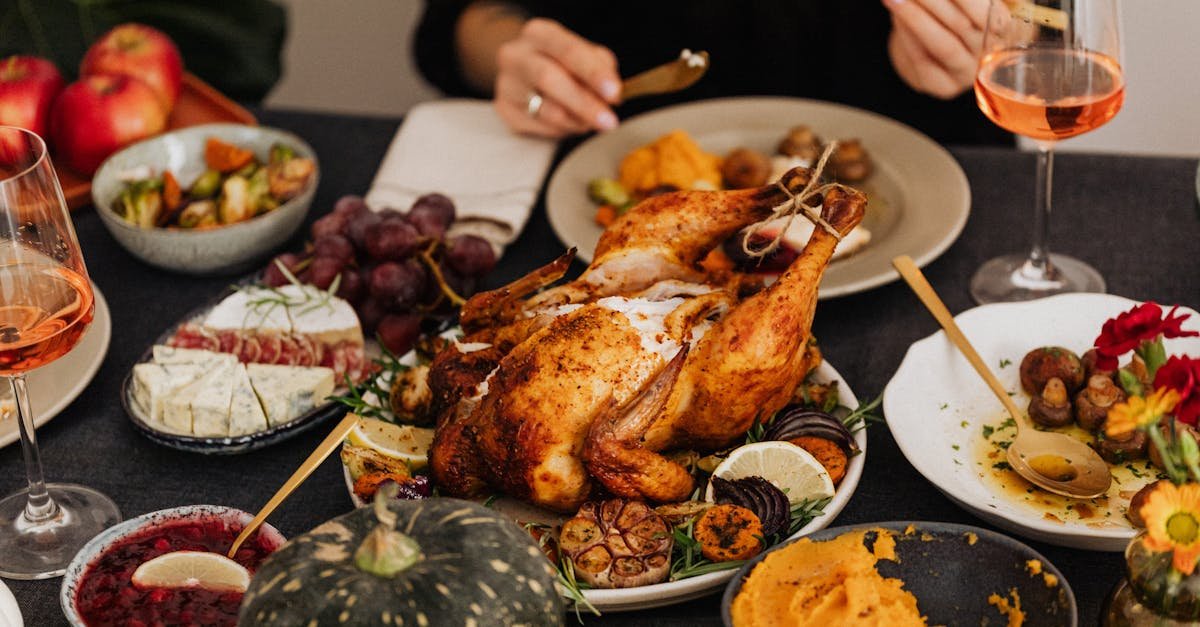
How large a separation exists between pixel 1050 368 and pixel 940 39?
70 cm

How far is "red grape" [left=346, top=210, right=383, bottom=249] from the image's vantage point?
74.2 inches

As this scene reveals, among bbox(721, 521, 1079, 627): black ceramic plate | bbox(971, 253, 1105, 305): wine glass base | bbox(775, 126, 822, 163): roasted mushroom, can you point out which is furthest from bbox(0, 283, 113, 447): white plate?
bbox(971, 253, 1105, 305): wine glass base

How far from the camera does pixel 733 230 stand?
5.33 ft

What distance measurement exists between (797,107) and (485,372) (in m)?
1.09

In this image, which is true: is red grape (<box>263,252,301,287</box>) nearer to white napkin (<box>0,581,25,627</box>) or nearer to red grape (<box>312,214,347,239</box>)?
red grape (<box>312,214,347,239</box>)

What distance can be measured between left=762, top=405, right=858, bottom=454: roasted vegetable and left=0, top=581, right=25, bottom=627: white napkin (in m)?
0.85

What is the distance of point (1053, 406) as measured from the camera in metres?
Result: 1.52

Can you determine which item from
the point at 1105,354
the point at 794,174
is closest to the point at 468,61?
the point at 794,174

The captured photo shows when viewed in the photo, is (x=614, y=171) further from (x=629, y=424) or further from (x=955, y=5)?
(x=629, y=424)

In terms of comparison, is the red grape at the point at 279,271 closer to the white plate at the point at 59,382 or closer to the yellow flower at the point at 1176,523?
the white plate at the point at 59,382

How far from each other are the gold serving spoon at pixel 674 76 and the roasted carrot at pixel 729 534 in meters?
0.96

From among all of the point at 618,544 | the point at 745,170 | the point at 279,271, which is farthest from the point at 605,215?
the point at 618,544

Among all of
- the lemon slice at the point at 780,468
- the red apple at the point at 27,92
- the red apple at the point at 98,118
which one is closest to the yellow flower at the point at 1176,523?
the lemon slice at the point at 780,468

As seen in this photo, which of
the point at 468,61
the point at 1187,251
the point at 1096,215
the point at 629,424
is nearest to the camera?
the point at 629,424
